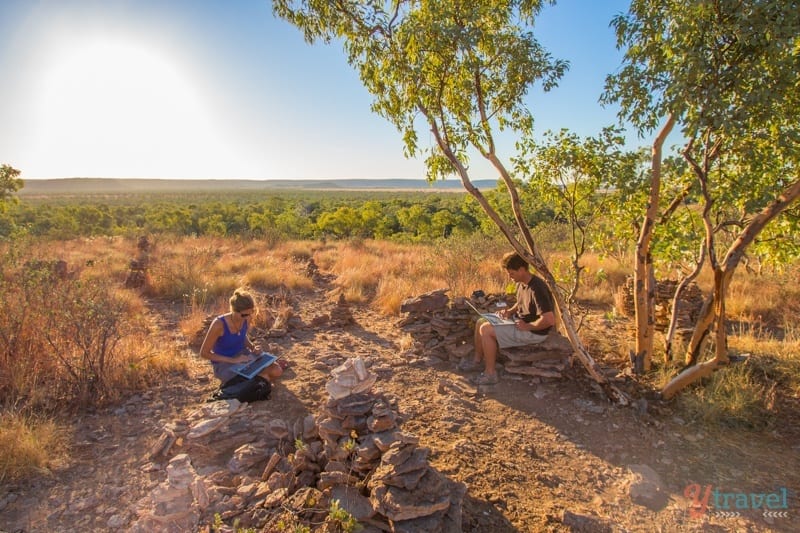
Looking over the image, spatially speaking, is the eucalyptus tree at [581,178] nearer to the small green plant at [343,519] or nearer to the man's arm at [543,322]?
the man's arm at [543,322]

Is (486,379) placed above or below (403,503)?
below

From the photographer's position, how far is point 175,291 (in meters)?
8.22

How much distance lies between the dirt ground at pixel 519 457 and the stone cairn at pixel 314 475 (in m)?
0.23

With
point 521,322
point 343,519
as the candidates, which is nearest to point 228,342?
point 343,519

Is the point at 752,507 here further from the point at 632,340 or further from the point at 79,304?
the point at 79,304

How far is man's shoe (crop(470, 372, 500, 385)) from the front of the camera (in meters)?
4.65

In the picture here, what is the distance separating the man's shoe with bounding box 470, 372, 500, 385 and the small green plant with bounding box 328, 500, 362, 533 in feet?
8.39

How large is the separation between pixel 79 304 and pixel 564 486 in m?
4.81

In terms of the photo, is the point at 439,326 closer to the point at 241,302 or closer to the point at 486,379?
the point at 486,379

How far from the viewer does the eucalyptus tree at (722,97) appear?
2664 millimetres

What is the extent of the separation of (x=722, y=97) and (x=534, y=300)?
2376mm

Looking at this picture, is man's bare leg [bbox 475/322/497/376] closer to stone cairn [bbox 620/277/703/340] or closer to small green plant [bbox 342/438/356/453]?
small green plant [bbox 342/438/356/453]

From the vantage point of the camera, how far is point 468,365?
503 centimetres

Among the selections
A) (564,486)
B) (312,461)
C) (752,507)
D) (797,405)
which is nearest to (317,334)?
(312,461)
